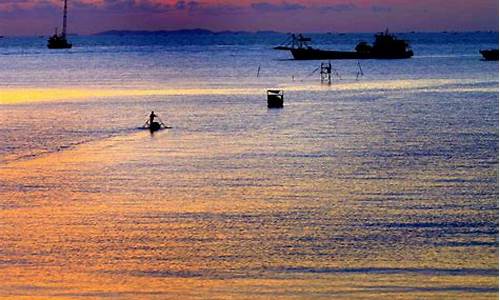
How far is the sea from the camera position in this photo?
1972cm

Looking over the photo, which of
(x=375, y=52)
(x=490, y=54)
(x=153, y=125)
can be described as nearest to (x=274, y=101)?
(x=153, y=125)

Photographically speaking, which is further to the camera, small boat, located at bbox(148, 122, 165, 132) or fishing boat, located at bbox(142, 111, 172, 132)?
small boat, located at bbox(148, 122, 165, 132)

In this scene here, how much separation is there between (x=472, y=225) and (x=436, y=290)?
5.92 metres

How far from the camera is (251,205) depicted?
27438 millimetres

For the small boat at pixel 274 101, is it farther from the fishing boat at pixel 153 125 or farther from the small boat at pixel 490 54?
the small boat at pixel 490 54

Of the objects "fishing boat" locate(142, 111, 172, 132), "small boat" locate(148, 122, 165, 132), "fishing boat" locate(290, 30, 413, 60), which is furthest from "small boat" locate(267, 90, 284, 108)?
"fishing boat" locate(290, 30, 413, 60)

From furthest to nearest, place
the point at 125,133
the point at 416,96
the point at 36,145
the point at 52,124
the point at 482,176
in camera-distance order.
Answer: the point at 416,96 < the point at 52,124 < the point at 125,133 < the point at 36,145 < the point at 482,176

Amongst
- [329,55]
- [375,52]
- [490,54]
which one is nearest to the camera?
[490,54]

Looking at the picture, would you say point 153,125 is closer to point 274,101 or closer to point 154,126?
point 154,126

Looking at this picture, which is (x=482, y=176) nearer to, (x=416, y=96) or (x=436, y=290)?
(x=436, y=290)

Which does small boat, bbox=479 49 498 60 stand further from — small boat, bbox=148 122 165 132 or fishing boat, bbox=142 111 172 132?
small boat, bbox=148 122 165 132

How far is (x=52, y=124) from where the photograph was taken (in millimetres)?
52125

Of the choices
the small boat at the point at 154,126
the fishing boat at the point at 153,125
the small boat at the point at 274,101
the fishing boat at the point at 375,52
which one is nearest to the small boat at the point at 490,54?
the fishing boat at the point at 375,52

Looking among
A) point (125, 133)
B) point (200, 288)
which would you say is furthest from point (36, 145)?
point (200, 288)
